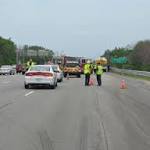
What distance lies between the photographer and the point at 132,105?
21.0 m

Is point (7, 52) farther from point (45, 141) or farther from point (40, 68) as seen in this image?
point (45, 141)

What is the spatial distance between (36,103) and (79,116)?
→ 5012 millimetres

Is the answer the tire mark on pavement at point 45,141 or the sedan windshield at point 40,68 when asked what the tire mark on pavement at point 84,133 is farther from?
the sedan windshield at point 40,68

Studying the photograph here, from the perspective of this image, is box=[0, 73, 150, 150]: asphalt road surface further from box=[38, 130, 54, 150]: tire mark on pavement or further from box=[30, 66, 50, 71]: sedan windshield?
box=[30, 66, 50, 71]: sedan windshield

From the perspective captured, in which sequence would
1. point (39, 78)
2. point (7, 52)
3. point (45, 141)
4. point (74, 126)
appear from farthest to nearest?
point (7, 52)
point (39, 78)
point (74, 126)
point (45, 141)

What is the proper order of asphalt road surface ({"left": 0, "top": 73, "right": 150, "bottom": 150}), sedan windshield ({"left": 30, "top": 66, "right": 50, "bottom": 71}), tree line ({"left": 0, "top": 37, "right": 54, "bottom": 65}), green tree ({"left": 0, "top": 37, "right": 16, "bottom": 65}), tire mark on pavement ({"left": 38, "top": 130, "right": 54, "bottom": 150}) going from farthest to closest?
tree line ({"left": 0, "top": 37, "right": 54, "bottom": 65}), green tree ({"left": 0, "top": 37, "right": 16, "bottom": 65}), sedan windshield ({"left": 30, "top": 66, "right": 50, "bottom": 71}), asphalt road surface ({"left": 0, "top": 73, "right": 150, "bottom": 150}), tire mark on pavement ({"left": 38, "top": 130, "right": 54, "bottom": 150})

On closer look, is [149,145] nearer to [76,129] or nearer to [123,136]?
[123,136]

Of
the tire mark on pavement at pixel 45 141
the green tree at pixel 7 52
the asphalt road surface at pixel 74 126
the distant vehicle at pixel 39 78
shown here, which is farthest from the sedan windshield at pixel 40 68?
the green tree at pixel 7 52

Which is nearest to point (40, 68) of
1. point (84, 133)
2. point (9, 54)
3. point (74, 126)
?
point (74, 126)

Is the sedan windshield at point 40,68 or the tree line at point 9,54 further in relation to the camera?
the tree line at point 9,54

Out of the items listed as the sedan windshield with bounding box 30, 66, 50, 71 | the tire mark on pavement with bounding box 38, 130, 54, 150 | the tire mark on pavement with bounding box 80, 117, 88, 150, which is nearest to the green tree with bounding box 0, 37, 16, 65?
the sedan windshield with bounding box 30, 66, 50, 71

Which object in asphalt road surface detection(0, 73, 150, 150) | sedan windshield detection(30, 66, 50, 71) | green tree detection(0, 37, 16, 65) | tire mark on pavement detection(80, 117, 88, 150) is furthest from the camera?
green tree detection(0, 37, 16, 65)

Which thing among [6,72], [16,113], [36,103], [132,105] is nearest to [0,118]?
[16,113]

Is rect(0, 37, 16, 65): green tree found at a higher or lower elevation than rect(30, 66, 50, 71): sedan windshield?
lower
